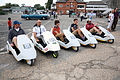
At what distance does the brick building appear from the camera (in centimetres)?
5647

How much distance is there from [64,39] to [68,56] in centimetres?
121

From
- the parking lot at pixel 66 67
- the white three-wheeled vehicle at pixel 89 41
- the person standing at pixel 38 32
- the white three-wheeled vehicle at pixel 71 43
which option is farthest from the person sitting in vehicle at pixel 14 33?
the white three-wheeled vehicle at pixel 89 41

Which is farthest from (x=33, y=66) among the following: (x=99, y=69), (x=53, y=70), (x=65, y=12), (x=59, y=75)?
(x=65, y=12)

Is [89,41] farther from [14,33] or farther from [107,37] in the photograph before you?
[14,33]

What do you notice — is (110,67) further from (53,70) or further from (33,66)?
(33,66)

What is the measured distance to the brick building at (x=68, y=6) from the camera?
5647 centimetres

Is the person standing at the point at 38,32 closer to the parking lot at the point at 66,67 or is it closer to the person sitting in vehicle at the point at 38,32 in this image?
the person sitting in vehicle at the point at 38,32

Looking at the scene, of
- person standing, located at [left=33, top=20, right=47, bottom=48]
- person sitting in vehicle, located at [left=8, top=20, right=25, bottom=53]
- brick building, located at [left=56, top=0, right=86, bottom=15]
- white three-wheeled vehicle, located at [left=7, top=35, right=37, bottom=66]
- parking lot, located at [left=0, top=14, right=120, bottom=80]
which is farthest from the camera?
brick building, located at [left=56, top=0, right=86, bottom=15]

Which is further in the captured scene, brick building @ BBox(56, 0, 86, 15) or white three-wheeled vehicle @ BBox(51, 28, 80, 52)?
brick building @ BBox(56, 0, 86, 15)

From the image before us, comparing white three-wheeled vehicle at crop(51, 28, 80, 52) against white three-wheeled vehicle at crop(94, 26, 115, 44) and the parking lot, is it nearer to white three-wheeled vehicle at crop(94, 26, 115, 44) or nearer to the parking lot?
the parking lot

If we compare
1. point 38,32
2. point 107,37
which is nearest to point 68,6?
point 107,37

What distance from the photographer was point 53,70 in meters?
3.76

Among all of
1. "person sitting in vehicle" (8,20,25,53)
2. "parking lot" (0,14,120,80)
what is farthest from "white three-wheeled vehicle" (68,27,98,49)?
"person sitting in vehicle" (8,20,25,53)

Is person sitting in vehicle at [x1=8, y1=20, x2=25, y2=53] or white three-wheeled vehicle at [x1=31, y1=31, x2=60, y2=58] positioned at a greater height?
person sitting in vehicle at [x1=8, y1=20, x2=25, y2=53]
